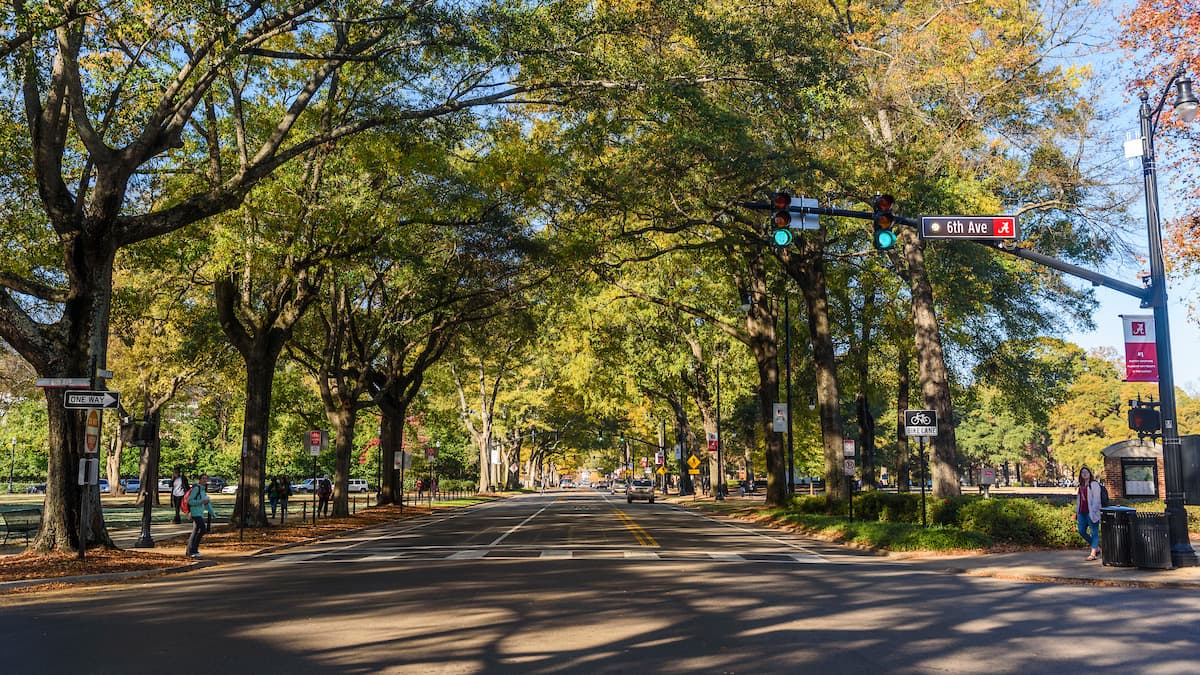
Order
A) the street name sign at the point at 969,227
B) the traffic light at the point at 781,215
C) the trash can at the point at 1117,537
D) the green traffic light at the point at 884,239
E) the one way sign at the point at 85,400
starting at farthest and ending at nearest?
the one way sign at the point at 85,400 < the trash can at the point at 1117,537 < the street name sign at the point at 969,227 < the traffic light at the point at 781,215 < the green traffic light at the point at 884,239

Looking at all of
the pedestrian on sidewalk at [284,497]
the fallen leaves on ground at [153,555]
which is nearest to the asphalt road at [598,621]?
the fallen leaves on ground at [153,555]

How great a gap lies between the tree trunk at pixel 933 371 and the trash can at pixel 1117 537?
25.7ft

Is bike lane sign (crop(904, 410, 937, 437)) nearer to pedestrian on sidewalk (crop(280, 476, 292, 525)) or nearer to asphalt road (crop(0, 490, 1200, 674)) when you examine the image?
asphalt road (crop(0, 490, 1200, 674))

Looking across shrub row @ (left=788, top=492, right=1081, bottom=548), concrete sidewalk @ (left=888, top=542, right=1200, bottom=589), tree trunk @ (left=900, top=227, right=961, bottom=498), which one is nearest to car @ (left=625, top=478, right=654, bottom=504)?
tree trunk @ (left=900, top=227, right=961, bottom=498)

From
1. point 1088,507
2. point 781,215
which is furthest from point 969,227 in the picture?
point 1088,507

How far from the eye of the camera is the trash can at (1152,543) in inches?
662

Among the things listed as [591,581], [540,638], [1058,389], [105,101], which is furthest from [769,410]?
[540,638]

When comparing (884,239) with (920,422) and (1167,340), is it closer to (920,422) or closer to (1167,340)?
(1167,340)

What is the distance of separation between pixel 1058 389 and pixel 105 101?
127ft

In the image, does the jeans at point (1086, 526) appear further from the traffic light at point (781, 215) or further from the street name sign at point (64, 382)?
the street name sign at point (64, 382)

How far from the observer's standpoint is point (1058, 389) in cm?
4203

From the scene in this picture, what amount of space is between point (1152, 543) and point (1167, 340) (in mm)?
3833

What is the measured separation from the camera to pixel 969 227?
1666cm

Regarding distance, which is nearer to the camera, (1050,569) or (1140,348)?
(1050,569)
